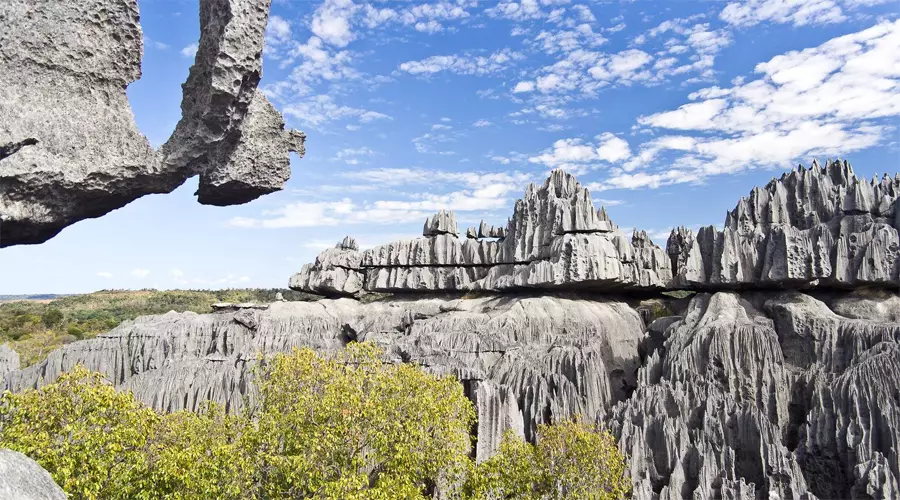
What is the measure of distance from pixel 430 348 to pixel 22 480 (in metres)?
31.2

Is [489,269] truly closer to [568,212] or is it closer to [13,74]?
[568,212]

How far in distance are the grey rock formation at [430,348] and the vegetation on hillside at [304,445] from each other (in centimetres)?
580

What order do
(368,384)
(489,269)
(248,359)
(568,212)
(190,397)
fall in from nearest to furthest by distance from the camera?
1. (368,384)
2. (190,397)
3. (248,359)
4. (568,212)
5. (489,269)

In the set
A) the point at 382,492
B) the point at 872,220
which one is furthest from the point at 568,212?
the point at 382,492

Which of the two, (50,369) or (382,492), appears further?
(50,369)

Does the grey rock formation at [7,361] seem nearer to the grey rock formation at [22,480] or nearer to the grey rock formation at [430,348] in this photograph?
the grey rock formation at [430,348]

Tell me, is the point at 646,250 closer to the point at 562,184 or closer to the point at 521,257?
the point at 562,184

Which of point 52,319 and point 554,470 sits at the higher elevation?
point 52,319

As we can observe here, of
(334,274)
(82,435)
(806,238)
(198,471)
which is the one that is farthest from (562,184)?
(82,435)

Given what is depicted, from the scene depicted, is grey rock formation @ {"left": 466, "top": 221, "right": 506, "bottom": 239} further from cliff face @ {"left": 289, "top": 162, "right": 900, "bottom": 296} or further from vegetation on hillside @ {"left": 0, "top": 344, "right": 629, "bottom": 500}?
vegetation on hillside @ {"left": 0, "top": 344, "right": 629, "bottom": 500}

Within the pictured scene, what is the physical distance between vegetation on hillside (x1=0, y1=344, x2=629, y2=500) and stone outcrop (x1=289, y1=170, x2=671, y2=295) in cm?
2601

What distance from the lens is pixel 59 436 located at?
1594 centimetres

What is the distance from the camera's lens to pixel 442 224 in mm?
60375

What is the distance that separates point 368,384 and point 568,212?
33.1 meters
